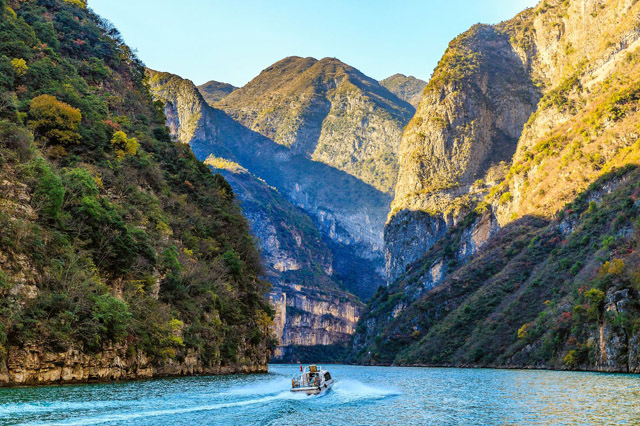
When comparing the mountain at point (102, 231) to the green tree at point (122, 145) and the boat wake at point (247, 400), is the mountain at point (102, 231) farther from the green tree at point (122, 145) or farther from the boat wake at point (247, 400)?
the boat wake at point (247, 400)

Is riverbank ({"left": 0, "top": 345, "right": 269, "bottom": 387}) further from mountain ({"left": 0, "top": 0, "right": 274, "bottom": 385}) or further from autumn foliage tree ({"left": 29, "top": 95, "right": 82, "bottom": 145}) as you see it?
autumn foliage tree ({"left": 29, "top": 95, "right": 82, "bottom": 145})

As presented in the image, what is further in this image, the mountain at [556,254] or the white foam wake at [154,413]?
the mountain at [556,254]

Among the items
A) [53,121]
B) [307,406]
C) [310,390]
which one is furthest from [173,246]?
[307,406]

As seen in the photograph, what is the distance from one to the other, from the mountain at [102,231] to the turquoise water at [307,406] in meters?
4.58

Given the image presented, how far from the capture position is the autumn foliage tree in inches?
2360

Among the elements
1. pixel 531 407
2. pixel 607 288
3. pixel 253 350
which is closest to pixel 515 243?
pixel 607 288

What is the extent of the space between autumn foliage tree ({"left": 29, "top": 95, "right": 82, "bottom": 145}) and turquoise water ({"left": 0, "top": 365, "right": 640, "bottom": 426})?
28336mm

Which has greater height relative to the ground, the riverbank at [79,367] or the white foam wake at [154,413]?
the riverbank at [79,367]

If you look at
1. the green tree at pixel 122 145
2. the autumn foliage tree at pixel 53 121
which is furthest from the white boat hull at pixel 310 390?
the green tree at pixel 122 145

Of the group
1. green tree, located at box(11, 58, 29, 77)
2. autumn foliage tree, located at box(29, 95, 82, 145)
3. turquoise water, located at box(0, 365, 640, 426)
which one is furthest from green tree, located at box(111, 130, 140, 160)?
turquoise water, located at box(0, 365, 640, 426)

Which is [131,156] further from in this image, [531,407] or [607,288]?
[607,288]

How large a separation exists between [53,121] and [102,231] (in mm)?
16028

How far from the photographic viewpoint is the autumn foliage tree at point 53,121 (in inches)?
2360

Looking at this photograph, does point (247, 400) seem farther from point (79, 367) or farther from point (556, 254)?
point (556, 254)
